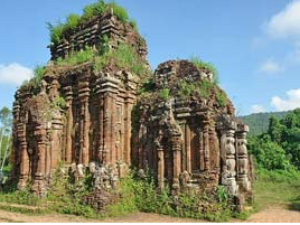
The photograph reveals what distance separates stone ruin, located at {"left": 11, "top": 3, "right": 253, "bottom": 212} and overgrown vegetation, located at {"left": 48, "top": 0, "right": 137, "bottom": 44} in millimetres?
3065

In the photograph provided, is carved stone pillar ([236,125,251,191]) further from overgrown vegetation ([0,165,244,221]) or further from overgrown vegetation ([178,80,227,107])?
overgrown vegetation ([0,165,244,221])

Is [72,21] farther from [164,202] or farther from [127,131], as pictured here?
[164,202]

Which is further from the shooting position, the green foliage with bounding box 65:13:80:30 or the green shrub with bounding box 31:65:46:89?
the green foliage with bounding box 65:13:80:30

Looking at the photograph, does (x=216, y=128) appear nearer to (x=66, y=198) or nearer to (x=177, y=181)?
(x=177, y=181)

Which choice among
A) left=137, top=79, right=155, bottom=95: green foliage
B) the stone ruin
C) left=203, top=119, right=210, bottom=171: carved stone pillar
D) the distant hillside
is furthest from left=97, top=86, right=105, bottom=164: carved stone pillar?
the distant hillside

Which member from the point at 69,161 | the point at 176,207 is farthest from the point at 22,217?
the point at 176,207

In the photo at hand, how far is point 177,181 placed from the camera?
34.2ft

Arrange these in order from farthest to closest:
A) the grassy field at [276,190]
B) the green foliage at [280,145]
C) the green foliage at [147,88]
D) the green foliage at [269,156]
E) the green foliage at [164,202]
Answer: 1. the green foliage at [280,145]
2. the green foliage at [269,156]
3. the grassy field at [276,190]
4. the green foliage at [147,88]
5. the green foliage at [164,202]

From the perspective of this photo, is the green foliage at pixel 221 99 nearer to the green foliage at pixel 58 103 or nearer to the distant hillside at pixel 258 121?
the green foliage at pixel 58 103

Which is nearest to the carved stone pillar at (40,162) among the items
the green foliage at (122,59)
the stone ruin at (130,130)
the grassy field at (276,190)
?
the stone ruin at (130,130)

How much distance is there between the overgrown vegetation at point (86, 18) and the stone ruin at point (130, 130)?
3065mm

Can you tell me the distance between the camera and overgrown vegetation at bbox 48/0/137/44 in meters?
14.5

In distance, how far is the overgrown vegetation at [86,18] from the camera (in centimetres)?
1453

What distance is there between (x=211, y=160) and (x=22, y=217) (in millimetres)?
5432
